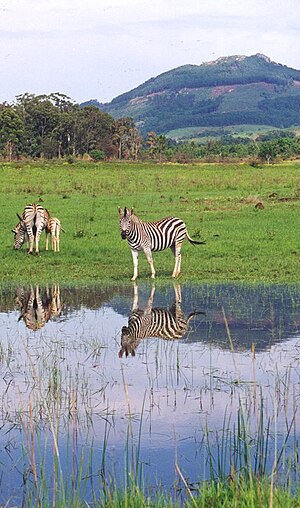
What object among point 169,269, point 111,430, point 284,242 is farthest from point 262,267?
point 111,430

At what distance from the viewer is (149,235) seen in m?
17.5

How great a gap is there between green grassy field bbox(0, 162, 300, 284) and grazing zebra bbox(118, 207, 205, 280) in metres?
0.47

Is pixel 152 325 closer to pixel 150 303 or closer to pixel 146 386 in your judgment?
pixel 150 303

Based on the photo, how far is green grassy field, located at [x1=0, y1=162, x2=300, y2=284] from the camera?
17.8 metres

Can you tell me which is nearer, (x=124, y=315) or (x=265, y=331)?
(x=265, y=331)

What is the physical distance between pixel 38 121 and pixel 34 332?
78.2m

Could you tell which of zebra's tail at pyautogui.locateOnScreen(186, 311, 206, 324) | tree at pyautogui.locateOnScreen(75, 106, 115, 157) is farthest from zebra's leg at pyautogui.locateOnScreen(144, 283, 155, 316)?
tree at pyautogui.locateOnScreen(75, 106, 115, 157)

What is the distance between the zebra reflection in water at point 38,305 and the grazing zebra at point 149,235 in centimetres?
181

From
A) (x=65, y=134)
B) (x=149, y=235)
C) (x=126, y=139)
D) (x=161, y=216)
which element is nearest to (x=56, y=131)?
(x=65, y=134)

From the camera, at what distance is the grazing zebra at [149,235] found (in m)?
17.0

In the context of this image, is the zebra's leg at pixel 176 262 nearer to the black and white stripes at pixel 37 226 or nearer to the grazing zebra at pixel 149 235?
the grazing zebra at pixel 149 235

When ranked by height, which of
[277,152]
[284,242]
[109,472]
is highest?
[277,152]

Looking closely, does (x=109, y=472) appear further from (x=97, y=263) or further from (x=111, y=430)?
(x=97, y=263)

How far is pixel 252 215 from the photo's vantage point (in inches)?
1059
